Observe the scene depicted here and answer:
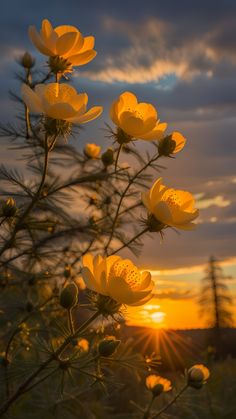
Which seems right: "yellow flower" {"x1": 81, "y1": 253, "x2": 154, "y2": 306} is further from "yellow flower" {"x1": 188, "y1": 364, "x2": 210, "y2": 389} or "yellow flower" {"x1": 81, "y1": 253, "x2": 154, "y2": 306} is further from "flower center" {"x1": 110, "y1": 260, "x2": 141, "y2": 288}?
"yellow flower" {"x1": 188, "y1": 364, "x2": 210, "y2": 389}

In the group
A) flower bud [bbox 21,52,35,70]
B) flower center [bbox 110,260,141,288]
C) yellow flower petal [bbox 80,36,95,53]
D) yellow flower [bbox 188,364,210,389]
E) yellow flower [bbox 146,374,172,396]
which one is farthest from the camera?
flower bud [bbox 21,52,35,70]

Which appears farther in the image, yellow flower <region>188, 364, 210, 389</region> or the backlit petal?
yellow flower <region>188, 364, 210, 389</region>

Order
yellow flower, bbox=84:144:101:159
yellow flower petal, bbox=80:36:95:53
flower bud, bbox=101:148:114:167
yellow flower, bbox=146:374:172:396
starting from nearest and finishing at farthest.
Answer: yellow flower petal, bbox=80:36:95:53 < yellow flower, bbox=146:374:172:396 < flower bud, bbox=101:148:114:167 < yellow flower, bbox=84:144:101:159

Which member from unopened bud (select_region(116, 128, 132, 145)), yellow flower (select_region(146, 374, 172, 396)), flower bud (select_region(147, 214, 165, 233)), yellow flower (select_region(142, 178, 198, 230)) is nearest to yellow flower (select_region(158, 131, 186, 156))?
unopened bud (select_region(116, 128, 132, 145))

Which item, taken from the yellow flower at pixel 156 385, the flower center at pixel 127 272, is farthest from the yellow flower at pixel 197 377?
the flower center at pixel 127 272

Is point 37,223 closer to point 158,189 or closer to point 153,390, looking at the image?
point 158,189

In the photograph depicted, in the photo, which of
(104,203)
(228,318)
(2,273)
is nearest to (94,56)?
(104,203)

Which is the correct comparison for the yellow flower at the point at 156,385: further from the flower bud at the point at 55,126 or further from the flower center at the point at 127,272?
the flower bud at the point at 55,126

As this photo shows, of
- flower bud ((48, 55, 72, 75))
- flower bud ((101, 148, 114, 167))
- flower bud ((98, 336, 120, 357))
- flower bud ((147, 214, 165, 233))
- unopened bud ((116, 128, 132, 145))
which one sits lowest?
flower bud ((98, 336, 120, 357))
